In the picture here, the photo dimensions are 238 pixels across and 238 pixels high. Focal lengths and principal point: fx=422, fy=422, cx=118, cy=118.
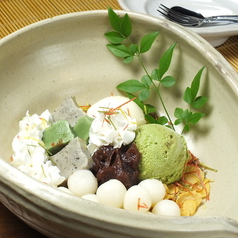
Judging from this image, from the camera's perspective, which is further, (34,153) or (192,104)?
(192,104)

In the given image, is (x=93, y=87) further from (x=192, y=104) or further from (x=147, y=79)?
(x=192, y=104)

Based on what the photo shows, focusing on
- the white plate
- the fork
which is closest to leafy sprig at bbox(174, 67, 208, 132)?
the white plate

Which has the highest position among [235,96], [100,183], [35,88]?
[235,96]

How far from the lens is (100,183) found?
147cm

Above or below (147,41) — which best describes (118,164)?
below

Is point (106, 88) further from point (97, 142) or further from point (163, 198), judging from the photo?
point (163, 198)

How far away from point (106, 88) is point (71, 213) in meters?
0.95

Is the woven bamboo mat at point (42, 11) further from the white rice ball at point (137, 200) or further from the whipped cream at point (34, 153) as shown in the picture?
the white rice ball at point (137, 200)

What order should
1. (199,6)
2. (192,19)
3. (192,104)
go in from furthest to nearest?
(199,6)
(192,19)
(192,104)

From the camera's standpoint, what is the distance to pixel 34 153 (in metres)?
1.52

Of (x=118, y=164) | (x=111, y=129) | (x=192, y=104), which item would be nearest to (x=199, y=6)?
(x=192, y=104)

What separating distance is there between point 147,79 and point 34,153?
1.79 feet

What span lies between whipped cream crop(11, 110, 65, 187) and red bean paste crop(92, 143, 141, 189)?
0.14 m

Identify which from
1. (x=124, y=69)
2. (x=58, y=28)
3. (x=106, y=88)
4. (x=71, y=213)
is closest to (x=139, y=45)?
(x=124, y=69)
